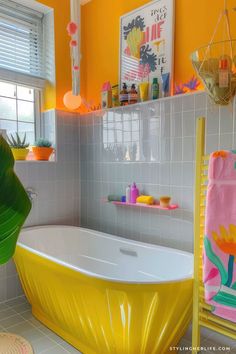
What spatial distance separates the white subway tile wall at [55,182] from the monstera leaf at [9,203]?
2021 millimetres

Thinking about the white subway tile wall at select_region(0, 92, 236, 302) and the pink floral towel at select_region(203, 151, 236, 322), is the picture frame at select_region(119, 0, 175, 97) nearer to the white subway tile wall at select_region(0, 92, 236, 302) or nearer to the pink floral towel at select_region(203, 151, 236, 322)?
the white subway tile wall at select_region(0, 92, 236, 302)

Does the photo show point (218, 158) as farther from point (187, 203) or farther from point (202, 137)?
point (187, 203)

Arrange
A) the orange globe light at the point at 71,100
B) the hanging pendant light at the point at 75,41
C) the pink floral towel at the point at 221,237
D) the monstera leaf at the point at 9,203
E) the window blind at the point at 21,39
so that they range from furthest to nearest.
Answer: the orange globe light at the point at 71,100, the window blind at the point at 21,39, the hanging pendant light at the point at 75,41, the pink floral towel at the point at 221,237, the monstera leaf at the point at 9,203

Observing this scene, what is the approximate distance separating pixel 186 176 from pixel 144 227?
2.05ft

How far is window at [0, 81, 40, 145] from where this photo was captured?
288cm

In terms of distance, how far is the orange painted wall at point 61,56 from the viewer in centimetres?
301

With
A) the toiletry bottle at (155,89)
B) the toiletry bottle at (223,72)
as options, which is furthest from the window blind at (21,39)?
the toiletry bottle at (223,72)

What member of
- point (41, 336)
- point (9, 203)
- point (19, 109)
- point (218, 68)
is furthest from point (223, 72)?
point (41, 336)

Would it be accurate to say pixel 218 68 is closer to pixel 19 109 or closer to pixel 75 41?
pixel 75 41

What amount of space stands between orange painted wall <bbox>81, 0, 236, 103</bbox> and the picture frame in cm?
6

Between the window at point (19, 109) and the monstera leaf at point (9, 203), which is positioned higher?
the window at point (19, 109)

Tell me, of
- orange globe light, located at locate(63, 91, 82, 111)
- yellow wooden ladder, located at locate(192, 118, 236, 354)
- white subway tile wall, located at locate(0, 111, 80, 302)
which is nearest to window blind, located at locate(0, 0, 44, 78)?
orange globe light, located at locate(63, 91, 82, 111)

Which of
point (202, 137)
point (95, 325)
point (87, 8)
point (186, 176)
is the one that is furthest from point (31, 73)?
point (95, 325)

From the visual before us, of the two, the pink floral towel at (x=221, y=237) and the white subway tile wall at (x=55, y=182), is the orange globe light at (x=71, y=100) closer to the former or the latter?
the white subway tile wall at (x=55, y=182)
